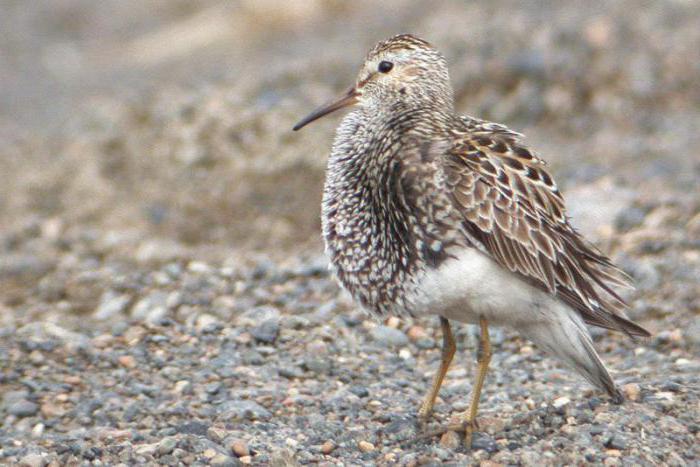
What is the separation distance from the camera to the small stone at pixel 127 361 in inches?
317

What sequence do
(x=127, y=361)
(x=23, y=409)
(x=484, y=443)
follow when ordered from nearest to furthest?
(x=484, y=443) < (x=23, y=409) < (x=127, y=361)

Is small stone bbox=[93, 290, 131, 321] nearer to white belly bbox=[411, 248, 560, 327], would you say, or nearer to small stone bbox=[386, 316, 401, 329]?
small stone bbox=[386, 316, 401, 329]

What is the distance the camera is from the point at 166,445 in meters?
6.45

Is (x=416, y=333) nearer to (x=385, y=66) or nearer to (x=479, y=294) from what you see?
(x=385, y=66)

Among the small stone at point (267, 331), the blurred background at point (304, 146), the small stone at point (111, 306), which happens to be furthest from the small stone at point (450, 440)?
the small stone at point (111, 306)

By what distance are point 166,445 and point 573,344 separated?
236 centimetres

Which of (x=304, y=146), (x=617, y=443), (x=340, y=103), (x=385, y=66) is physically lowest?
(x=617, y=443)

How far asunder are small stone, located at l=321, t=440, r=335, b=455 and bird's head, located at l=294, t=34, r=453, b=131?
209cm

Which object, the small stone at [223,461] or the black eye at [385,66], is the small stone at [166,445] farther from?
the black eye at [385,66]

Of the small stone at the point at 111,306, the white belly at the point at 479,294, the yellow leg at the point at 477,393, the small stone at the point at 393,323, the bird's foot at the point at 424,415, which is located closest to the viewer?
the white belly at the point at 479,294

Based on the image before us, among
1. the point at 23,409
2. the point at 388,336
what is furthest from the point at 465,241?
the point at 23,409

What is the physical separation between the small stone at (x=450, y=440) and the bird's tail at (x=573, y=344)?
0.73 metres

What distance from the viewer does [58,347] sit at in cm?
829

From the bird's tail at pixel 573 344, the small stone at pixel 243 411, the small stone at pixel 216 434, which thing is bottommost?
the small stone at pixel 216 434
